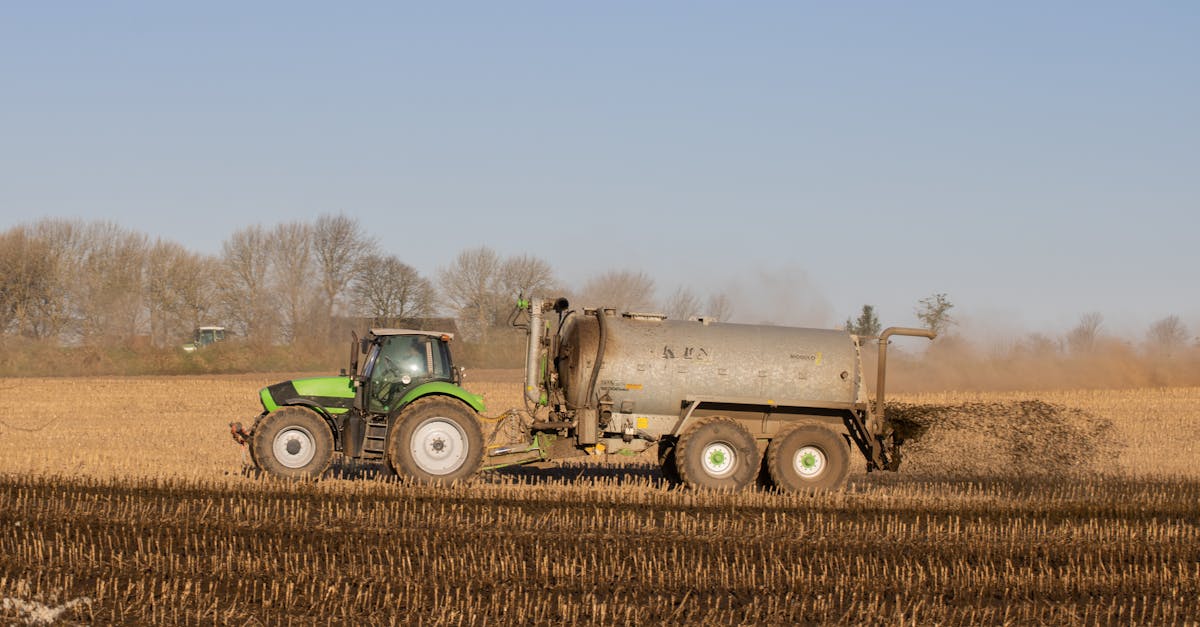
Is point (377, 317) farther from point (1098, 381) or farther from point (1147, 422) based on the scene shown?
point (1147, 422)

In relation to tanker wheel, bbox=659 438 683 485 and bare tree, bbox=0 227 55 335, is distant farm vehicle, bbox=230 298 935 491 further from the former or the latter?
bare tree, bbox=0 227 55 335

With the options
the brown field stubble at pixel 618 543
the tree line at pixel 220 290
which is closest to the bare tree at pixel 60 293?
the tree line at pixel 220 290

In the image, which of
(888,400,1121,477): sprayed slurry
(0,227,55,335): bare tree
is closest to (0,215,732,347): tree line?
(0,227,55,335): bare tree

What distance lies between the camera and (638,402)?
616 inches

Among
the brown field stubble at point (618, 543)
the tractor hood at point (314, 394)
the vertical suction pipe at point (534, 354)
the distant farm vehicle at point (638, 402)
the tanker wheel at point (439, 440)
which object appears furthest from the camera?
the vertical suction pipe at point (534, 354)

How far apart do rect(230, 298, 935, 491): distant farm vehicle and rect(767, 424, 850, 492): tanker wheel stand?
14mm

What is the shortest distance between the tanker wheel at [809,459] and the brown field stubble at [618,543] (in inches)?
15.1

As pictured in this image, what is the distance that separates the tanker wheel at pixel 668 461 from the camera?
16.1 metres

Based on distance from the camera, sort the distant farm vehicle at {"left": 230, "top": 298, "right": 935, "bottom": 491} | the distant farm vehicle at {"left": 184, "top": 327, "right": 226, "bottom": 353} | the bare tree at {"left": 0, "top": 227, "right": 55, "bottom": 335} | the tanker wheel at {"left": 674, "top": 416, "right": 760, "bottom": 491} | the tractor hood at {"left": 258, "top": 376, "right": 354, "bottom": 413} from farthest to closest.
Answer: the distant farm vehicle at {"left": 184, "top": 327, "right": 226, "bottom": 353}
the bare tree at {"left": 0, "top": 227, "right": 55, "bottom": 335}
the tractor hood at {"left": 258, "top": 376, "right": 354, "bottom": 413}
the tanker wheel at {"left": 674, "top": 416, "right": 760, "bottom": 491}
the distant farm vehicle at {"left": 230, "top": 298, "right": 935, "bottom": 491}

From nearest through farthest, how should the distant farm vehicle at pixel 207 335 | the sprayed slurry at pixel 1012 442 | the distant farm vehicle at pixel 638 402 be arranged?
the distant farm vehicle at pixel 638 402, the sprayed slurry at pixel 1012 442, the distant farm vehicle at pixel 207 335

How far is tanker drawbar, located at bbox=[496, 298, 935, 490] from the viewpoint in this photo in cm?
1560

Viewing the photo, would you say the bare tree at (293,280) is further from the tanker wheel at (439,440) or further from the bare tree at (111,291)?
the tanker wheel at (439,440)

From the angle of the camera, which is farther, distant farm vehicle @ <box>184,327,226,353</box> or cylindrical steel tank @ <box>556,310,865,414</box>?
distant farm vehicle @ <box>184,327,226,353</box>

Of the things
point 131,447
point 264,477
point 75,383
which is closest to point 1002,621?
point 264,477
